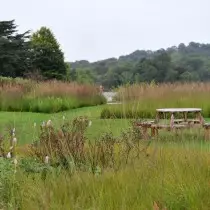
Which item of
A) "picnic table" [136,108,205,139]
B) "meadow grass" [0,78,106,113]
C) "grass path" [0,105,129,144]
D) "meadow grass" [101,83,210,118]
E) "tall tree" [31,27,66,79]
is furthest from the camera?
"tall tree" [31,27,66,79]

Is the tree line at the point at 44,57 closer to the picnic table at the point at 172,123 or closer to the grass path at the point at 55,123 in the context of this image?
the grass path at the point at 55,123

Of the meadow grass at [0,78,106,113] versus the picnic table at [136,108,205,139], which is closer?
the picnic table at [136,108,205,139]

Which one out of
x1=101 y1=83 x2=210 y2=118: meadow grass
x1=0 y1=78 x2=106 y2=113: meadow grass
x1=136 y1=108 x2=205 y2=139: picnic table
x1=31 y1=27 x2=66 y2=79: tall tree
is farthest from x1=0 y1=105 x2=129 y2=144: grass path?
x1=31 y1=27 x2=66 y2=79: tall tree

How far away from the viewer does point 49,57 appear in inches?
1533

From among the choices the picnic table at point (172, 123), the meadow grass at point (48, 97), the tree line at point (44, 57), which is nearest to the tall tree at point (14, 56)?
the tree line at point (44, 57)

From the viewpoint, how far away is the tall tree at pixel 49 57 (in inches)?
1522

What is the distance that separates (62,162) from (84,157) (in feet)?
0.70

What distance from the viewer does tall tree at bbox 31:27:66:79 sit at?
127 ft

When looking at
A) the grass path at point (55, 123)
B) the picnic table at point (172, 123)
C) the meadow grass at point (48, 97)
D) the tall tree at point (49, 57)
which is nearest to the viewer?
the grass path at point (55, 123)

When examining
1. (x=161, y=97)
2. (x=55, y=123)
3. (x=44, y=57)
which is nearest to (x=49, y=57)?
(x=44, y=57)

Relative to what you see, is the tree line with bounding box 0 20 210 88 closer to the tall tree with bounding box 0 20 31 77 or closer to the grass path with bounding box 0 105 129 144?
the tall tree with bounding box 0 20 31 77

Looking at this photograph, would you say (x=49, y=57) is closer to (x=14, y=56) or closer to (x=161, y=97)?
(x=14, y=56)

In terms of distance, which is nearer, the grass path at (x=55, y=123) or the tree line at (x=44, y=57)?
the grass path at (x=55, y=123)

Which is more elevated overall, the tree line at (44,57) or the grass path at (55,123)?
the tree line at (44,57)
